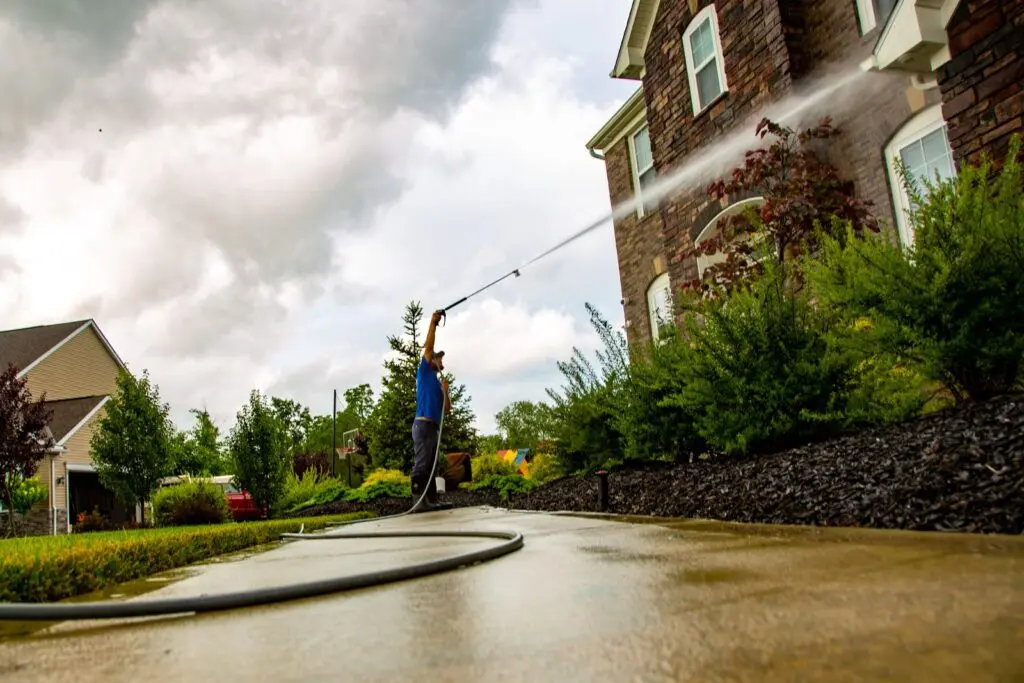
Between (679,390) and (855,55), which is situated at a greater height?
(855,55)

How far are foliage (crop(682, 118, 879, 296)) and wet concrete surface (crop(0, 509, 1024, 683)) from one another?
18.2 feet

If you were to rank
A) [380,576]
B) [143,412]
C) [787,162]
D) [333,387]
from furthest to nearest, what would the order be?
[333,387] < [143,412] < [787,162] < [380,576]

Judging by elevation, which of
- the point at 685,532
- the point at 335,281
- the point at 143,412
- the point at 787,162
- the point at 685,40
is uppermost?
the point at 685,40

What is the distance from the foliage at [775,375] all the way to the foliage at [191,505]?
7108mm

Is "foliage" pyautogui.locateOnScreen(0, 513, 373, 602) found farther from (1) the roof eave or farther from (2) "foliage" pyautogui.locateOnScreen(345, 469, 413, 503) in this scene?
(1) the roof eave

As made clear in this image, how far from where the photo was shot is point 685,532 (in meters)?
3.27

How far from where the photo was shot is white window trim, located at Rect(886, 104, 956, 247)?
24.2 ft

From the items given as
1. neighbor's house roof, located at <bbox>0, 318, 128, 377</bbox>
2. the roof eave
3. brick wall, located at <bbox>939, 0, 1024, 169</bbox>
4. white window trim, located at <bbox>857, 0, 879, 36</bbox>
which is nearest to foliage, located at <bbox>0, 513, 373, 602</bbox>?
brick wall, located at <bbox>939, 0, 1024, 169</bbox>

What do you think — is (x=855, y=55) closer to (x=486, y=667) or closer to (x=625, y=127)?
(x=625, y=127)

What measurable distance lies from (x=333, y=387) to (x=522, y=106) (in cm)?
3310

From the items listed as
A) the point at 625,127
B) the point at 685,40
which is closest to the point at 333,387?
the point at 625,127

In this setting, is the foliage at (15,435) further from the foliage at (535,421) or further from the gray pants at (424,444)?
the foliage at (535,421)

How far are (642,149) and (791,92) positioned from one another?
5.13 m

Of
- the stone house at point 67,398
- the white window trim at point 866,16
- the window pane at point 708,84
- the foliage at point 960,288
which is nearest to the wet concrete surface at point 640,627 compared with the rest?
the foliage at point 960,288
